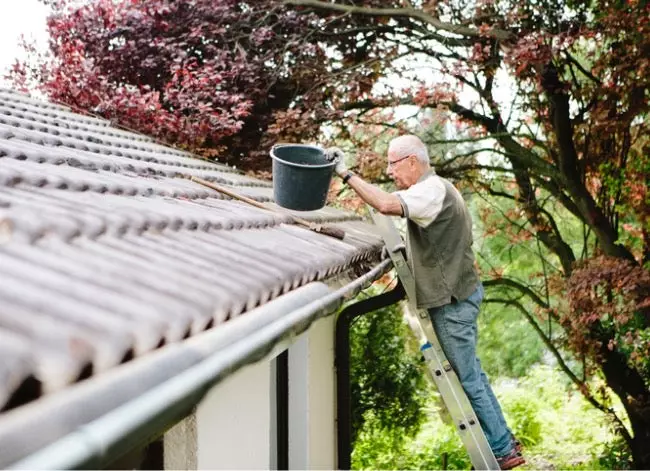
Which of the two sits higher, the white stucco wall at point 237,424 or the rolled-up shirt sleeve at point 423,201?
the rolled-up shirt sleeve at point 423,201

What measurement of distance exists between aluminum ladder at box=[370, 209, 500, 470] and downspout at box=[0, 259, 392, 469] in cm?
227

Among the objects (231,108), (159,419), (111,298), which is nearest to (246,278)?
(111,298)

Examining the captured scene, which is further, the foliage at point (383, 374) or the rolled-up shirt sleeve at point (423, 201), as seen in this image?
the foliage at point (383, 374)

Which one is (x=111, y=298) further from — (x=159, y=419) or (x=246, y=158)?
(x=246, y=158)

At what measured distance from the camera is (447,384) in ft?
12.0

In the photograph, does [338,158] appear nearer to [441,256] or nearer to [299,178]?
[299,178]

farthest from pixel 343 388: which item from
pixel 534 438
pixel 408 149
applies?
pixel 534 438

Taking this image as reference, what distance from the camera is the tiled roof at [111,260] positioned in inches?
35.4

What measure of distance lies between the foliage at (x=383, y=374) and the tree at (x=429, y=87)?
7.69 ft

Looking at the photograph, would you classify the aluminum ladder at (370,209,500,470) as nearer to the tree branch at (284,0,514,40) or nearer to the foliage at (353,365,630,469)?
the tree branch at (284,0,514,40)

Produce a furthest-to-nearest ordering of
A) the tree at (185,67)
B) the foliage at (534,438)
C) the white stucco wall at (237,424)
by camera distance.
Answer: the foliage at (534,438) < the tree at (185,67) < the white stucco wall at (237,424)

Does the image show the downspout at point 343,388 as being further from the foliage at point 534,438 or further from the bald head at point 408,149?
the foliage at point 534,438

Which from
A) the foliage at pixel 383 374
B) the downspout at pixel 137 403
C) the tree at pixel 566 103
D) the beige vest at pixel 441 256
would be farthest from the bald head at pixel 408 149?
the foliage at pixel 383 374

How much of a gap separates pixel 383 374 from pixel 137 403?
26.4 feet
